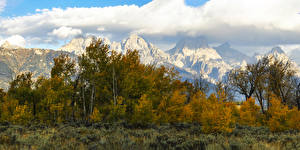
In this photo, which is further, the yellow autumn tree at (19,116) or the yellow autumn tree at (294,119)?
the yellow autumn tree at (19,116)

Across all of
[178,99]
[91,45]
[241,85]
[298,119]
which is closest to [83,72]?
[91,45]

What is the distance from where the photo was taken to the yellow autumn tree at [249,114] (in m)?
31.9

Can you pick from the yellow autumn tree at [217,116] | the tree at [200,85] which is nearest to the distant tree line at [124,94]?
the yellow autumn tree at [217,116]

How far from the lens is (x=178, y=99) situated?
27219 mm

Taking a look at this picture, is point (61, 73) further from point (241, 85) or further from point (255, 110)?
point (241, 85)

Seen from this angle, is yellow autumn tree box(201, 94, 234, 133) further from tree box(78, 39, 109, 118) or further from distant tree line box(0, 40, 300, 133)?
tree box(78, 39, 109, 118)

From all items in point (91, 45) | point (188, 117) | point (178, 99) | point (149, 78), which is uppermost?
point (91, 45)

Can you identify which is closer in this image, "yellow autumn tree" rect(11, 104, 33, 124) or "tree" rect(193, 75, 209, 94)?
"yellow autumn tree" rect(11, 104, 33, 124)

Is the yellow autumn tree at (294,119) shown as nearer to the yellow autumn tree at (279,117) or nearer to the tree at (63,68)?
the yellow autumn tree at (279,117)

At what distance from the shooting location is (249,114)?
105 feet

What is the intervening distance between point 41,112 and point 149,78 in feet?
→ 67.6

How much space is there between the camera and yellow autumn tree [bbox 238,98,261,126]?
105ft

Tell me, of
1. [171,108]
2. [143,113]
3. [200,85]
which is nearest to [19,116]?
A: [143,113]

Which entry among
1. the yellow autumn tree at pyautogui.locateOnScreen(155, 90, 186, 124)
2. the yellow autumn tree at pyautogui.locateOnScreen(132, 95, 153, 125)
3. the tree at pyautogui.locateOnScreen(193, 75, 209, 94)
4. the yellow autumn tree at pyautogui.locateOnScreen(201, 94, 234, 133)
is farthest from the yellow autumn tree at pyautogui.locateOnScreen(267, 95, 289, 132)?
the tree at pyautogui.locateOnScreen(193, 75, 209, 94)
